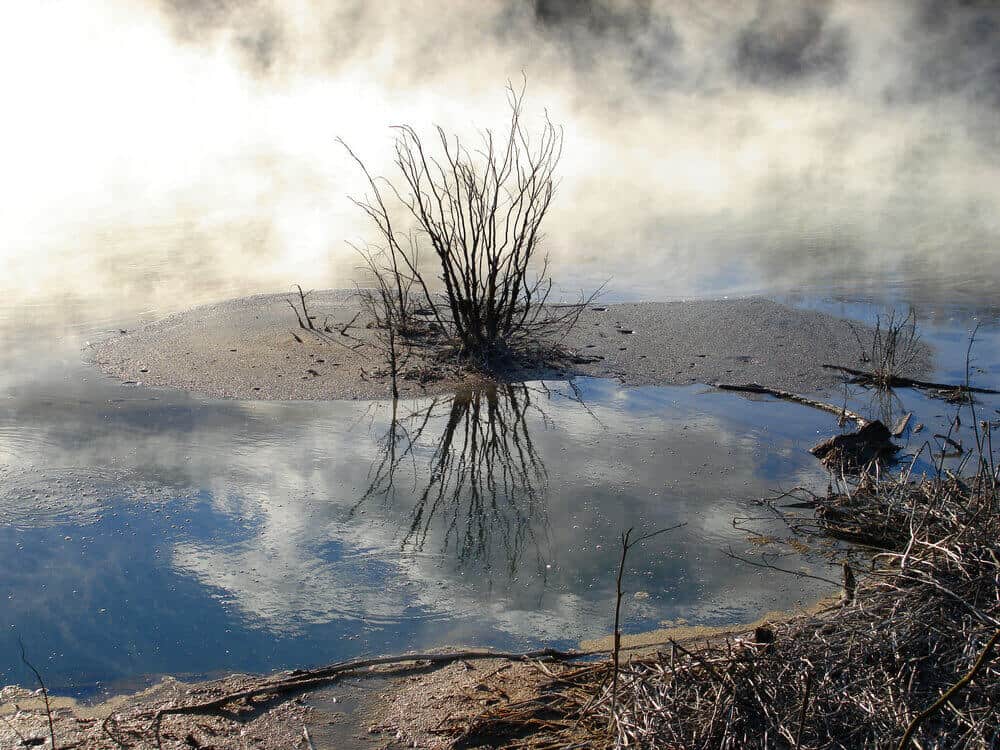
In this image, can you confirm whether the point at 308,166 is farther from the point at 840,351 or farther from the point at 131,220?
the point at 840,351

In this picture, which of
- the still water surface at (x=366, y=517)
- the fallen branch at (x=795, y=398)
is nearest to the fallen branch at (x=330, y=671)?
the still water surface at (x=366, y=517)

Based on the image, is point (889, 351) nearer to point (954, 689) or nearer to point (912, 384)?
point (912, 384)

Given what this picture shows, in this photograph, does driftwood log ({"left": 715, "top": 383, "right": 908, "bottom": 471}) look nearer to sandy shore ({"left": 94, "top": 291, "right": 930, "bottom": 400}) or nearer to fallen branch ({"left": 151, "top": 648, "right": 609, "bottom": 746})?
sandy shore ({"left": 94, "top": 291, "right": 930, "bottom": 400})

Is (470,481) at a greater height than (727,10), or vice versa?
(727,10)

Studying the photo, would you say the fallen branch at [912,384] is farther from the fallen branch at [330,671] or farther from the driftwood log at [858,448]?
the fallen branch at [330,671]

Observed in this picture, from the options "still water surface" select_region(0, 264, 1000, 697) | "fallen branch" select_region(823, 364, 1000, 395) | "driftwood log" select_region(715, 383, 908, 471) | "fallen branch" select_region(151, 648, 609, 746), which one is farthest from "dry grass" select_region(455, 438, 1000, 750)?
"fallen branch" select_region(823, 364, 1000, 395)

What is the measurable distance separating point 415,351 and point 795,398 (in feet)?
8.48

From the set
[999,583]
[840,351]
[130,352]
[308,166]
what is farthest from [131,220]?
[999,583]

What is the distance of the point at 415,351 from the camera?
7094 millimetres

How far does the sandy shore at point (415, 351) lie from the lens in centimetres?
661

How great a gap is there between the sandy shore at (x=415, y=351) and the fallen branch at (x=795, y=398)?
0.41 ft

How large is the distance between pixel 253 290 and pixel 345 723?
21.2 ft

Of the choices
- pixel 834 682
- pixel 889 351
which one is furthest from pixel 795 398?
pixel 834 682

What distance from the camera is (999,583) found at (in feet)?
9.84
